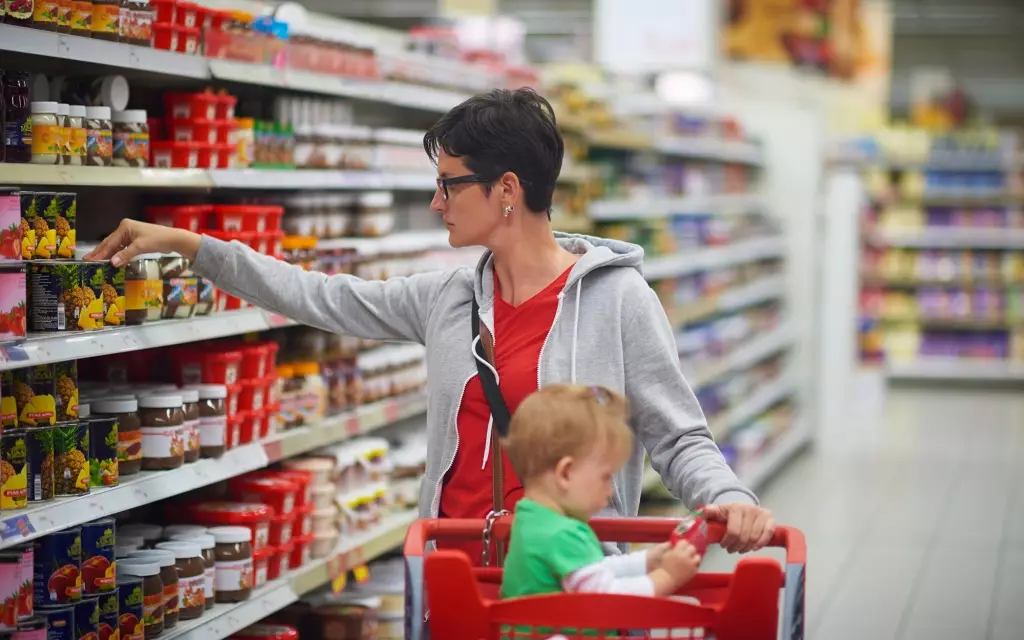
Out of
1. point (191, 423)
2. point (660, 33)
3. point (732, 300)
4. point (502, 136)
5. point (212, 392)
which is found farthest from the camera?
point (660, 33)

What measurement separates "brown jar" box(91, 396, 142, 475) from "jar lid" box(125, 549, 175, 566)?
199mm

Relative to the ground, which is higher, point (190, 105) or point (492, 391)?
point (190, 105)

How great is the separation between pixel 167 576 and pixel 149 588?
9 cm

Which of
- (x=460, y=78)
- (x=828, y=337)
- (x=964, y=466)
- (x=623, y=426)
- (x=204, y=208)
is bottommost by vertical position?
(x=964, y=466)

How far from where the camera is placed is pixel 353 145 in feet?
14.5

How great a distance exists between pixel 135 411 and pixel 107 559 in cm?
36

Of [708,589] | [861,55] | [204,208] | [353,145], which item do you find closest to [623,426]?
[708,589]

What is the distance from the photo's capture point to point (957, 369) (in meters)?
14.9

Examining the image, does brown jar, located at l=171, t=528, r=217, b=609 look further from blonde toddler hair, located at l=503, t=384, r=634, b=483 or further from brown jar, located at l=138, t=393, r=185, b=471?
blonde toddler hair, located at l=503, t=384, r=634, b=483

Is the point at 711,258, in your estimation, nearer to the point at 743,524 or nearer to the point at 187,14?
the point at 187,14

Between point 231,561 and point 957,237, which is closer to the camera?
point 231,561

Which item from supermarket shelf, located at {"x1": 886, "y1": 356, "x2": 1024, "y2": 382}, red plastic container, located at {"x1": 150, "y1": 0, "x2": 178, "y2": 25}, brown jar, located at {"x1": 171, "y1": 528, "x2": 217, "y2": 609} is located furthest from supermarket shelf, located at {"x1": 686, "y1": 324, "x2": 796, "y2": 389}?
supermarket shelf, located at {"x1": 886, "y1": 356, "x2": 1024, "y2": 382}

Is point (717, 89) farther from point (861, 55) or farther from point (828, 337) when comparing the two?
point (861, 55)

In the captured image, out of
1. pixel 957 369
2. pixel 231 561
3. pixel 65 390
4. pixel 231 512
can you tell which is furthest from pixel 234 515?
pixel 957 369
